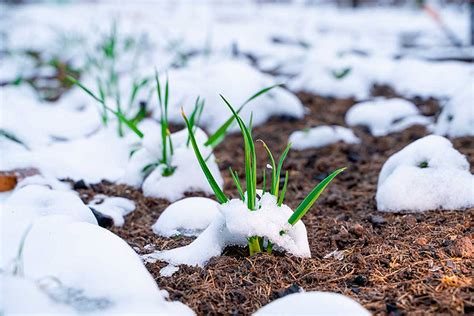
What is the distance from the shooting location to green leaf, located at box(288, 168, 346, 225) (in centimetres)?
132

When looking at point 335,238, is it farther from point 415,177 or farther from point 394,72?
point 394,72

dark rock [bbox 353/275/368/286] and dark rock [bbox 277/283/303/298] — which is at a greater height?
dark rock [bbox 277/283/303/298]

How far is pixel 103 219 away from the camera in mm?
1740

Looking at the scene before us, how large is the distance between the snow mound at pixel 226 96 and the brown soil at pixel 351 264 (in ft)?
3.20

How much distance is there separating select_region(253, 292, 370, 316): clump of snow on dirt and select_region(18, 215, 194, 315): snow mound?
0.21 metres

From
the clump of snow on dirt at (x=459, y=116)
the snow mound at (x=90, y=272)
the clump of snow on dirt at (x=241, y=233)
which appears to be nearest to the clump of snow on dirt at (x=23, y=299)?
the snow mound at (x=90, y=272)

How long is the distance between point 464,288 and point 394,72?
3.00 metres

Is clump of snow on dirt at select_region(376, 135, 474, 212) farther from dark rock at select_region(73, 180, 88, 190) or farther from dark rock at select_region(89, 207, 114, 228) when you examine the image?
dark rock at select_region(73, 180, 88, 190)

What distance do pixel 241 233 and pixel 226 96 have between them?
1785mm

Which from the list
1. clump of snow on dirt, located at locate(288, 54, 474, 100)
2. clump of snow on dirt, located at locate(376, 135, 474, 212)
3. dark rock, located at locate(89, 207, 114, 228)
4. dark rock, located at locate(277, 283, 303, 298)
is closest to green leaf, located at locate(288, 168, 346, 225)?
dark rock, located at locate(277, 283, 303, 298)

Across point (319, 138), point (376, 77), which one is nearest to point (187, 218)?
point (319, 138)

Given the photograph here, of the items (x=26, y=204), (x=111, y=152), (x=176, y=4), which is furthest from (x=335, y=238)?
(x=176, y=4)

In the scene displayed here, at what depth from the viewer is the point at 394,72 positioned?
4.00 m

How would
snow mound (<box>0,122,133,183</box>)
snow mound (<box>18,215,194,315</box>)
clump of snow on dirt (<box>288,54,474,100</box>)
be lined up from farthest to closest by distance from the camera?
clump of snow on dirt (<box>288,54,474,100</box>) < snow mound (<box>0,122,133,183</box>) < snow mound (<box>18,215,194,315</box>)
